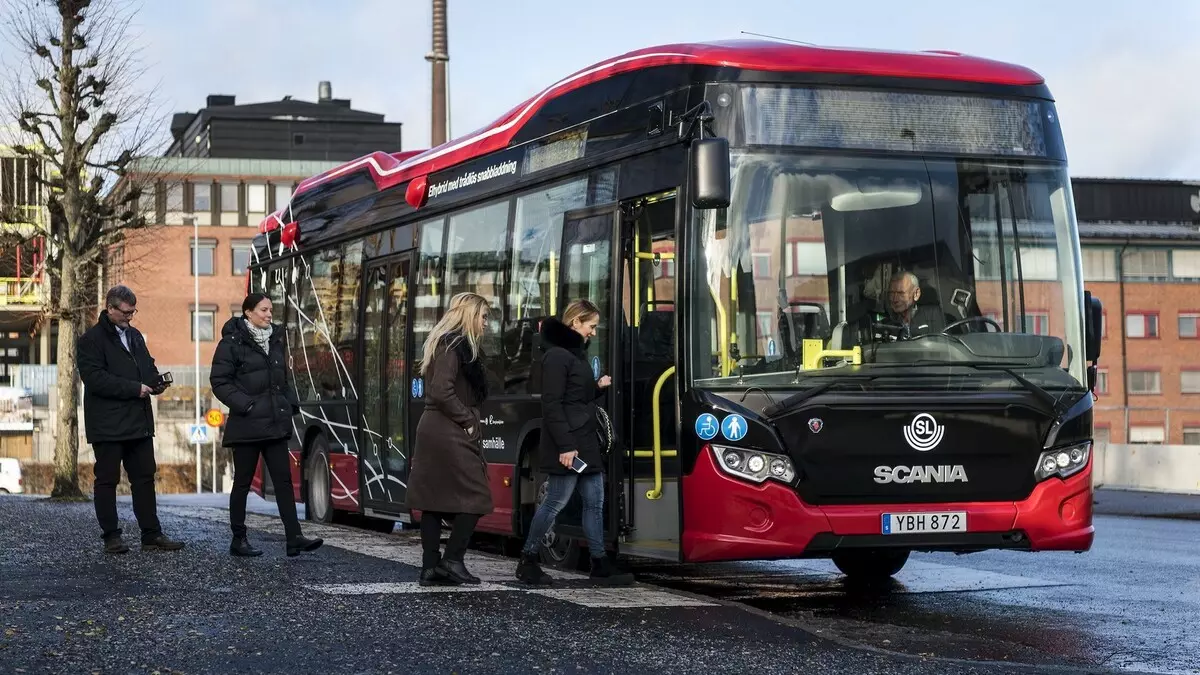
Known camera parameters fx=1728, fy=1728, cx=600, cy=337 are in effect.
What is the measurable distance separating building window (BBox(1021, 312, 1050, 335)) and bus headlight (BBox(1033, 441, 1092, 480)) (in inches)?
28.4

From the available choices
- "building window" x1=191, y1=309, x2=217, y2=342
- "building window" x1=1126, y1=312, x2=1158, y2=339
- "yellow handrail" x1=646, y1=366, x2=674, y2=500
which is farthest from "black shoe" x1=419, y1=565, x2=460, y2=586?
"building window" x1=191, y1=309, x2=217, y2=342

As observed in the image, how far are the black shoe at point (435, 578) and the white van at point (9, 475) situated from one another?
49042 mm

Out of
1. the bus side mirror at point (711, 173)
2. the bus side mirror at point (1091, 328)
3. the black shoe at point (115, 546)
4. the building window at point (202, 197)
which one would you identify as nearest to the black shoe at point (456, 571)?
the bus side mirror at point (711, 173)

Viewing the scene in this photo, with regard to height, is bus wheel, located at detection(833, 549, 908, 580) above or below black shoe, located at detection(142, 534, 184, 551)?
below

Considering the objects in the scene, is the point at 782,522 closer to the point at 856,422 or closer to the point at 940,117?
the point at 856,422

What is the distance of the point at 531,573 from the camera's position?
34.8 feet

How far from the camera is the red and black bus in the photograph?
1016 centimetres

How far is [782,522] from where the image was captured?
10.1 meters

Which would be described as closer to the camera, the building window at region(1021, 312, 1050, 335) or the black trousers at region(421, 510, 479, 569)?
the black trousers at region(421, 510, 479, 569)

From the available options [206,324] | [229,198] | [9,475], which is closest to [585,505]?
[9,475]

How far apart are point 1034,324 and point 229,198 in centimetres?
7655

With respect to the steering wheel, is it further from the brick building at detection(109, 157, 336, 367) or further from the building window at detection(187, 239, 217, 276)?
the building window at detection(187, 239, 217, 276)

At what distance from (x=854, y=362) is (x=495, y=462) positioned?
374cm

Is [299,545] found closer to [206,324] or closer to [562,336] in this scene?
[562,336]
